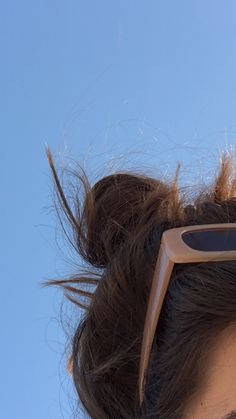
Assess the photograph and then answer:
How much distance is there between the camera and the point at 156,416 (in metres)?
0.99

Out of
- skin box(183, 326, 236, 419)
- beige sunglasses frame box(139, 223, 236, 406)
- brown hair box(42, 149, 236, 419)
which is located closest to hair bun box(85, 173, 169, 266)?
brown hair box(42, 149, 236, 419)

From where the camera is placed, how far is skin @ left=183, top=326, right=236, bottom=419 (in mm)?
894

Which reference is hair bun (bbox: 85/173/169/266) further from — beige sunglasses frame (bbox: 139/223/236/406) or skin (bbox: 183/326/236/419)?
skin (bbox: 183/326/236/419)

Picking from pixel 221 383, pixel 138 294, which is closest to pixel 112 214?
pixel 138 294

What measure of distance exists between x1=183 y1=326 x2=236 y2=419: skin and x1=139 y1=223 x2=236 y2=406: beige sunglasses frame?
0.29ft

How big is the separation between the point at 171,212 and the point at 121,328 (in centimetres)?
18

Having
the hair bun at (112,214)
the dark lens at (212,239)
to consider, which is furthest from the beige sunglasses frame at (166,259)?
the hair bun at (112,214)

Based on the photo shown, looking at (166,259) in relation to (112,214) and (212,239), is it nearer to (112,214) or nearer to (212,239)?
(212,239)

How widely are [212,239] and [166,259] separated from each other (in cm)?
6

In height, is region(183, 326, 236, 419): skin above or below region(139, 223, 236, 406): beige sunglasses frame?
below

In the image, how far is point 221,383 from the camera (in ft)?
2.97

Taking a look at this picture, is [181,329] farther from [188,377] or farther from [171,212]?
[171,212]

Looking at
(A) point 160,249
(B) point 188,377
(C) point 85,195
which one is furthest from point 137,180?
(B) point 188,377

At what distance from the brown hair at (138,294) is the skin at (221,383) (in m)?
0.01
